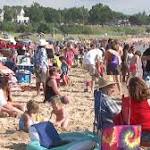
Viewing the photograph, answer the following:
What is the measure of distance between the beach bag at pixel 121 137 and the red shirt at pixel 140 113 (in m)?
0.29

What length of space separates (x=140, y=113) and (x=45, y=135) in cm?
123

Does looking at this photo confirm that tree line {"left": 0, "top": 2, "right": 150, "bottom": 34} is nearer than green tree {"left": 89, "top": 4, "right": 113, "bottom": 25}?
Yes

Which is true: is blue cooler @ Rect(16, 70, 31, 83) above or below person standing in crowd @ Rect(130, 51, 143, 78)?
below

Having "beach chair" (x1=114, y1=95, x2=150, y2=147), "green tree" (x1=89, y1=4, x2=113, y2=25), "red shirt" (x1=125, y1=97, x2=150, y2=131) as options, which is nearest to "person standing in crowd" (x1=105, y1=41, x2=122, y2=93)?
"beach chair" (x1=114, y1=95, x2=150, y2=147)

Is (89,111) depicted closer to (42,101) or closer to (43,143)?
(42,101)

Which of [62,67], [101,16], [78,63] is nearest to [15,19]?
[101,16]

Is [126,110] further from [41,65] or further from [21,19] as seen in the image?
[21,19]

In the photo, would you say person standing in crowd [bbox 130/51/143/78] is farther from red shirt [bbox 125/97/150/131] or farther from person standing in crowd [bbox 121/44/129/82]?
red shirt [bbox 125/97/150/131]

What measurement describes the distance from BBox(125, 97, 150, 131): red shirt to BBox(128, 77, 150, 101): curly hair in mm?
70

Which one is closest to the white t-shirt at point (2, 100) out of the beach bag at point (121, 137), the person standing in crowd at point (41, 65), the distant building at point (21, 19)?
the person standing in crowd at point (41, 65)

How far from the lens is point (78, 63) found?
26.8 metres

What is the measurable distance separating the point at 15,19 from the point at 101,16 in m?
22.6

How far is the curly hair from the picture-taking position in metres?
5.71

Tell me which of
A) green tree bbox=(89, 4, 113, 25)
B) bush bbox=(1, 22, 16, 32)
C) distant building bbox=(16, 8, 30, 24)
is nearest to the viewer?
bush bbox=(1, 22, 16, 32)
